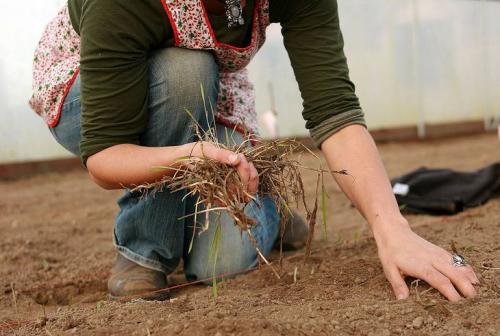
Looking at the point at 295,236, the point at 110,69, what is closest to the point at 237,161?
the point at 110,69

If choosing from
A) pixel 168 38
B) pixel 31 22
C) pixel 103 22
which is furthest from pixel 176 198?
pixel 31 22

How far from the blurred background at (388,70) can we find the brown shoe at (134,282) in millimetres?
3569

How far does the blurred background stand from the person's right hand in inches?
163

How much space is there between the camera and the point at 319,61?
167 cm

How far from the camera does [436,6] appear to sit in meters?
7.25

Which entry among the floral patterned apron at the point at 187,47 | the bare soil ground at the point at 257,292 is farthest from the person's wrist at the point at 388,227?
the floral patterned apron at the point at 187,47

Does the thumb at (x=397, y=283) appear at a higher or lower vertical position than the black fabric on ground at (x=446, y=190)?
higher

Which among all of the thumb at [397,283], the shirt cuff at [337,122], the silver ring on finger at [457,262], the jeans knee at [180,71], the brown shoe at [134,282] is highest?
the jeans knee at [180,71]

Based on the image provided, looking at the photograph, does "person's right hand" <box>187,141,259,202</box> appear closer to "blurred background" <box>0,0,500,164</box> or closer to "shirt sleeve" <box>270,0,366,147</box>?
"shirt sleeve" <box>270,0,366,147</box>

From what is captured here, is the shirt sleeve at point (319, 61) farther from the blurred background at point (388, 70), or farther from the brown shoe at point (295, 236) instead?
the blurred background at point (388, 70)

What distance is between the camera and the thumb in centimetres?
131

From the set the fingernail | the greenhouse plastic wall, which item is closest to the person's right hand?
the fingernail

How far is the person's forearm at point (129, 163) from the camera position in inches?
52.1

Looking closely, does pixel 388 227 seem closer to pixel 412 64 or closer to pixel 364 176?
pixel 364 176
